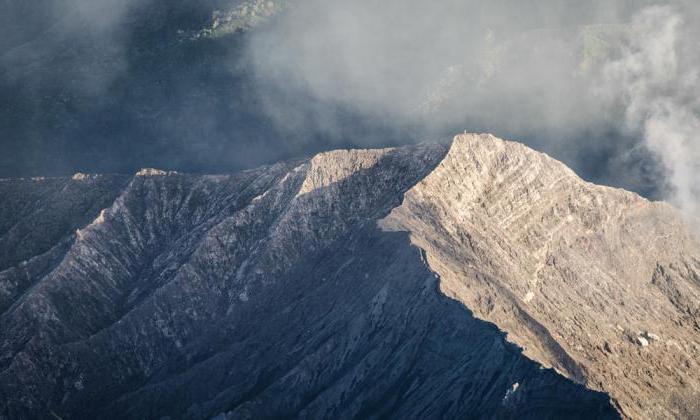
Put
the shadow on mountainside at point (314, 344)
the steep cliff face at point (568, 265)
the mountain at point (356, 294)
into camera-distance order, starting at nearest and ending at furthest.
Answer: the shadow on mountainside at point (314, 344)
the mountain at point (356, 294)
the steep cliff face at point (568, 265)

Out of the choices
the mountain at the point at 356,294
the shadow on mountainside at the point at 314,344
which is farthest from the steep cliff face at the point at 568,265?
the shadow on mountainside at the point at 314,344

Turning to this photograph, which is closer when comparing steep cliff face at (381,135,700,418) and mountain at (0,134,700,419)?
mountain at (0,134,700,419)

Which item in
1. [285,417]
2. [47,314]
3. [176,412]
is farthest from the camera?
[47,314]

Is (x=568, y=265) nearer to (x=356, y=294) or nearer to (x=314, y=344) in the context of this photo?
(x=356, y=294)

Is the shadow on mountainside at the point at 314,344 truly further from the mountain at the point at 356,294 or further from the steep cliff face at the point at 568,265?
the steep cliff face at the point at 568,265

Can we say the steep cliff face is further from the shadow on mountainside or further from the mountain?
the shadow on mountainside

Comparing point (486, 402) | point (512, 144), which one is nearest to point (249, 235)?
point (512, 144)

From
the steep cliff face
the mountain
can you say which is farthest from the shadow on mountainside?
the steep cliff face

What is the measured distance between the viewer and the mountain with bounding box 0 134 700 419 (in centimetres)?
10950

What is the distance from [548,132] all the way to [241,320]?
91.9m

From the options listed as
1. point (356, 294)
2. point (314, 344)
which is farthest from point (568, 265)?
point (314, 344)

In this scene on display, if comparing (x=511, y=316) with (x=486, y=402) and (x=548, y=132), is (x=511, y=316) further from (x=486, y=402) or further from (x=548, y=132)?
(x=548, y=132)

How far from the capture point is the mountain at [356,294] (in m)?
110

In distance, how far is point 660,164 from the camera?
190m
